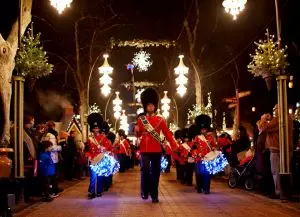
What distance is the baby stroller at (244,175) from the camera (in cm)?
1659

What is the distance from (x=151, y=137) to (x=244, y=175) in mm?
4956

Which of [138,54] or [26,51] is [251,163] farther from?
[138,54]

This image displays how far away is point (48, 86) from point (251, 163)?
25.6 m

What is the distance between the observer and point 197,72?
3125 centimetres

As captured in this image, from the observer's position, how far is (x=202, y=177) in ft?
50.8

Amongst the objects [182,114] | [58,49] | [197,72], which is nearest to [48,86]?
[58,49]

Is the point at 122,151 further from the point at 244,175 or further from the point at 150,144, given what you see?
the point at 150,144

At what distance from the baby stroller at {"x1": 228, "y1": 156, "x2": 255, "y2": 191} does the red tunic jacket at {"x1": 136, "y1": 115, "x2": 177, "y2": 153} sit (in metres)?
4.18

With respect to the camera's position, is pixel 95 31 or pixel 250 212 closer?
pixel 250 212

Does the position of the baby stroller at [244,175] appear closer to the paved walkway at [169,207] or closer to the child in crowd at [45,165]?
the paved walkway at [169,207]

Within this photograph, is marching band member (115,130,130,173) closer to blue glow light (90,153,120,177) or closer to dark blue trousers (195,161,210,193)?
dark blue trousers (195,161,210,193)

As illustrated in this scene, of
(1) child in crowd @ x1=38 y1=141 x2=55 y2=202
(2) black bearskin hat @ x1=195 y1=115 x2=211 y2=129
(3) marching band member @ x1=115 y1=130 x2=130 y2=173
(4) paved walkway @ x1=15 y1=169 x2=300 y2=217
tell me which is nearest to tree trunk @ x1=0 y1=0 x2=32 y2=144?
(1) child in crowd @ x1=38 y1=141 x2=55 y2=202

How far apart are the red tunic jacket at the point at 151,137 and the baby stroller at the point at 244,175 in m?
4.18

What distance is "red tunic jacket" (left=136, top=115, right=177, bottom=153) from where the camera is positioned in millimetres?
12960
